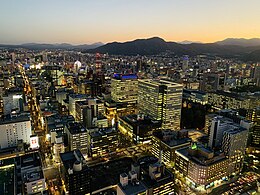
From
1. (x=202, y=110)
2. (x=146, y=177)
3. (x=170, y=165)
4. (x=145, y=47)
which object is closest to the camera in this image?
(x=146, y=177)

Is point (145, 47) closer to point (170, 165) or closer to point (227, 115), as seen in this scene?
point (227, 115)

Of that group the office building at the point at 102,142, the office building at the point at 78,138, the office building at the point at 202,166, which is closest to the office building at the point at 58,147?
the office building at the point at 78,138

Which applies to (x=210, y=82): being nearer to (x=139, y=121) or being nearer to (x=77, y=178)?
(x=139, y=121)

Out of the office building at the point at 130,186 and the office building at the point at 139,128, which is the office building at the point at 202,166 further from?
the office building at the point at 139,128

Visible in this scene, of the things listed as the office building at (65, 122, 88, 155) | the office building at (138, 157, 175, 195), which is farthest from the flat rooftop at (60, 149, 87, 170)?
the office building at (138, 157, 175, 195)

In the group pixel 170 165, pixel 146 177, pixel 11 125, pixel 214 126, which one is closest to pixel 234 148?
pixel 214 126

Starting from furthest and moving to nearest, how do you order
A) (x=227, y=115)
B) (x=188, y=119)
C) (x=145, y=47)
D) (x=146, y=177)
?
1. (x=145, y=47)
2. (x=188, y=119)
3. (x=227, y=115)
4. (x=146, y=177)

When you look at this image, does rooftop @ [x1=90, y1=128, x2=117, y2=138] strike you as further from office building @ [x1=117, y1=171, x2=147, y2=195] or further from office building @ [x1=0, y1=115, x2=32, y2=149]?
office building @ [x1=117, y1=171, x2=147, y2=195]
